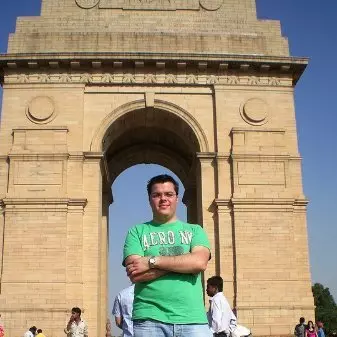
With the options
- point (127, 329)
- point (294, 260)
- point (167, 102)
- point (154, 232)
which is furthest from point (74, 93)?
point (154, 232)

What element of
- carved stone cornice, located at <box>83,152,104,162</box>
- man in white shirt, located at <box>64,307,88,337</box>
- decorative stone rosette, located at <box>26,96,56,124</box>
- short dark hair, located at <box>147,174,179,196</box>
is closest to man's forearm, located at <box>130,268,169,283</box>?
short dark hair, located at <box>147,174,179,196</box>

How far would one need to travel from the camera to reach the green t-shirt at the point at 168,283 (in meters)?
4.37

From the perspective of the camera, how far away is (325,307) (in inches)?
2699

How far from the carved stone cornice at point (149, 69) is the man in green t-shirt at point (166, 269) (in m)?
18.4

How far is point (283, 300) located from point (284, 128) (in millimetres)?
6309

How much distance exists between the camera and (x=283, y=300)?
2073 centimetres

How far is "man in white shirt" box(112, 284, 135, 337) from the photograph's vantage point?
9.56 m

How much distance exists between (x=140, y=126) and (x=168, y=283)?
2106cm

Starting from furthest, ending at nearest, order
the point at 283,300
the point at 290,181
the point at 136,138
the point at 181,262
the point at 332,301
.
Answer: the point at 332,301
the point at 136,138
the point at 290,181
the point at 283,300
the point at 181,262

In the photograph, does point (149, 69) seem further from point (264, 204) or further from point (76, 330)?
point (76, 330)

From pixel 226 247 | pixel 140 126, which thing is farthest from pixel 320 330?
pixel 140 126

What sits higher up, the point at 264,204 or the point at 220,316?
the point at 264,204

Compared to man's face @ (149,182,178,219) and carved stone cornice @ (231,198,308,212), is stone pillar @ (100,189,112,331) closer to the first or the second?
carved stone cornice @ (231,198,308,212)

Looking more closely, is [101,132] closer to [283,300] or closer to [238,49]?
[238,49]
